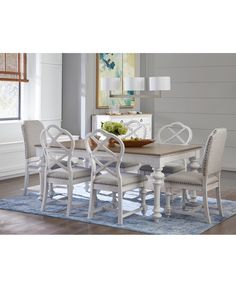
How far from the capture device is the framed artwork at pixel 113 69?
8.23 metres

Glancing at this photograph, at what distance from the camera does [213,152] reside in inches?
189

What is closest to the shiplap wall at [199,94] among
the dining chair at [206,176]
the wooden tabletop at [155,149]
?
the wooden tabletop at [155,149]

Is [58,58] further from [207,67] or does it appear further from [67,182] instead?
[67,182]

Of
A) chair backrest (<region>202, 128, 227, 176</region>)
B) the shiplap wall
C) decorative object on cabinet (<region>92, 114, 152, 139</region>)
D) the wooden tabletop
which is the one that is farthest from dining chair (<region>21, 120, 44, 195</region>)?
the shiplap wall

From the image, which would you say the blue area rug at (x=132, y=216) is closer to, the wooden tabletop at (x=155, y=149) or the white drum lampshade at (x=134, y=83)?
the wooden tabletop at (x=155, y=149)

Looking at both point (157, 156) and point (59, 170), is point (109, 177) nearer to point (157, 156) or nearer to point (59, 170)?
point (157, 156)

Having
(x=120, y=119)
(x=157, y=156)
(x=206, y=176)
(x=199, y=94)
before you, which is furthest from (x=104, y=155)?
(x=199, y=94)

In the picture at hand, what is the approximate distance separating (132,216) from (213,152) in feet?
3.14

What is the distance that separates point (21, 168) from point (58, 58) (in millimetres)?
1752

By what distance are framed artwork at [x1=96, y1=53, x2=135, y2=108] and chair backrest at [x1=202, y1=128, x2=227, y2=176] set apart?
354 cm

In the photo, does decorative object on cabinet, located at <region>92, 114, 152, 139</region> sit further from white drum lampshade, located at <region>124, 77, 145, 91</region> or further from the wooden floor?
the wooden floor
